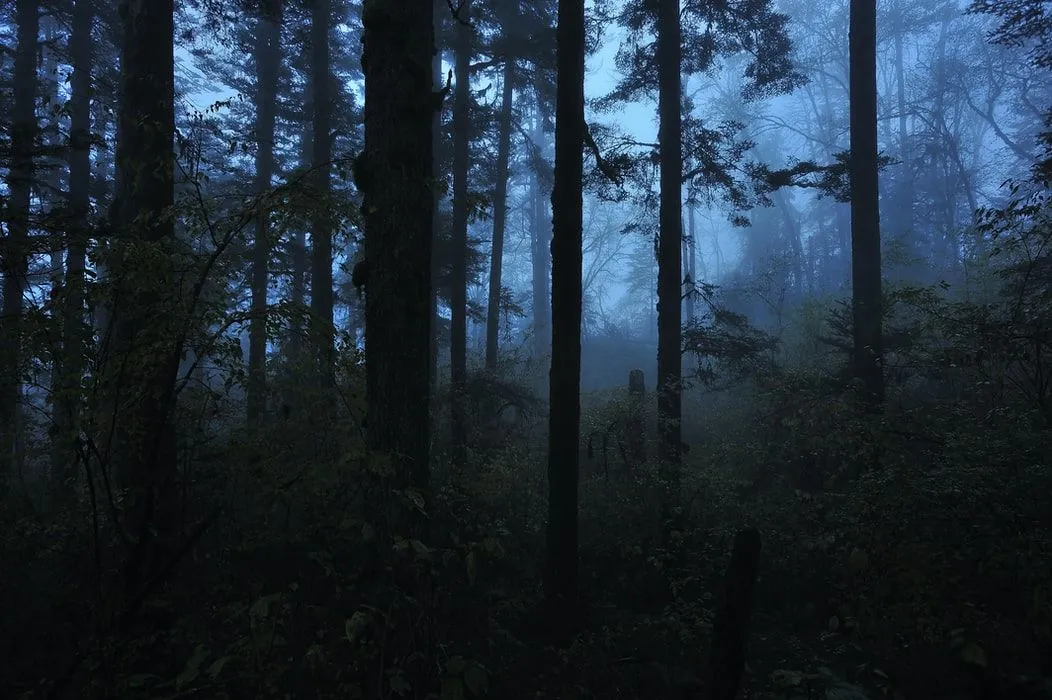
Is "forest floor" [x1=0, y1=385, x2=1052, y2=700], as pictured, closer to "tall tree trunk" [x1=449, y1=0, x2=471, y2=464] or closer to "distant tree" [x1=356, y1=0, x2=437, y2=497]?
"distant tree" [x1=356, y1=0, x2=437, y2=497]

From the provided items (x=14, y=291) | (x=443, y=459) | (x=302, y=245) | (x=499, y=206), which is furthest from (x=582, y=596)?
(x=302, y=245)

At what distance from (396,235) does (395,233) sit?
0.07ft

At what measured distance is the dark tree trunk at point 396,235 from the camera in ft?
16.8

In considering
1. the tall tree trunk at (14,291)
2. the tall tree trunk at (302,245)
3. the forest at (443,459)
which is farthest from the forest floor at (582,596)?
the tall tree trunk at (302,245)

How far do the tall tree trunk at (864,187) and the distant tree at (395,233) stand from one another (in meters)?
9.33

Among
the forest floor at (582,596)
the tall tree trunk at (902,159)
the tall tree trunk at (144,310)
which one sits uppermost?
the tall tree trunk at (902,159)

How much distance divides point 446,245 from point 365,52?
1181cm

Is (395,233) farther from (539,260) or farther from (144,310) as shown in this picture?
(539,260)

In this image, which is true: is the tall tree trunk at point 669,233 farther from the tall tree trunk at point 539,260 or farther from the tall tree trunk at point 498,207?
the tall tree trunk at point 539,260

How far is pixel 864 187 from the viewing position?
11.1m

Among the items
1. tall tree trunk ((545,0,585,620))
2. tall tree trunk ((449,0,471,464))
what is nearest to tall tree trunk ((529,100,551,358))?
tall tree trunk ((449,0,471,464))

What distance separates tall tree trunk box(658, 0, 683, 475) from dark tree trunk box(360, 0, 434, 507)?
6.37 m

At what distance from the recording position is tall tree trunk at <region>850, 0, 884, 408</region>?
1112 cm

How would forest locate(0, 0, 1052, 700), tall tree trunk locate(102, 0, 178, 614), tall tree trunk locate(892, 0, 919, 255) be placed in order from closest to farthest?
tall tree trunk locate(102, 0, 178, 614)
forest locate(0, 0, 1052, 700)
tall tree trunk locate(892, 0, 919, 255)
